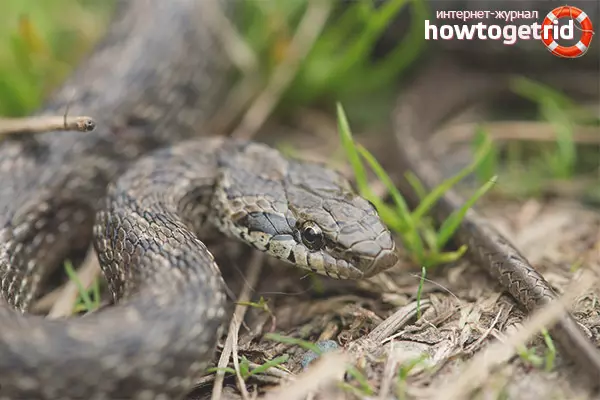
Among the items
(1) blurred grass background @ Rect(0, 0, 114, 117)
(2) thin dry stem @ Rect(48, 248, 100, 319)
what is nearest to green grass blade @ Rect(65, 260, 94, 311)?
(2) thin dry stem @ Rect(48, 248, 100, 319)

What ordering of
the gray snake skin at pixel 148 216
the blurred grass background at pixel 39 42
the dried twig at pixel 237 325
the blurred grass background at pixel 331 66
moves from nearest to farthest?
the gray snake skin at pixel 148 216 → the dried twig at pixel 237 325 → the blurred grass background at pixel 331 66 → the blurred grass background at pixel 39 42

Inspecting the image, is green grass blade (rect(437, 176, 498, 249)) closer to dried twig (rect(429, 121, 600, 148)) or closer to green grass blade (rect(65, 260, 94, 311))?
dried twig (rect(429, 121, 600, 148))

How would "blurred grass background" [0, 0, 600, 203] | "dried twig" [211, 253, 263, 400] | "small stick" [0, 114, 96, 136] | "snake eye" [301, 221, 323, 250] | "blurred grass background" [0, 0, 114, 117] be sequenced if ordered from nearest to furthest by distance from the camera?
A: "dried twig" [211, 253, 263, 400], "snake eye" [301, 221, 323, 250], "small stick" [0, 114, 96, 136], "blurred grass background" [0, 0, 600, 203], "blurred grass background" [0, 0, 114, 117]

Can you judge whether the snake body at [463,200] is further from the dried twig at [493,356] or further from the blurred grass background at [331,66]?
the blurred grass background at [331,66]

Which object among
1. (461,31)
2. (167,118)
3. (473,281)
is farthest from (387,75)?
(473,281)

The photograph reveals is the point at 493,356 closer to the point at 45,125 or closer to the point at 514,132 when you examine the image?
the point at 514,132

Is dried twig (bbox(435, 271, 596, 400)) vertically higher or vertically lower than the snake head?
lower

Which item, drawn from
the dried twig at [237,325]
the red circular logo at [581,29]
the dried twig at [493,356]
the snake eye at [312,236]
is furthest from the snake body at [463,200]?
the dried twig at [237,325]
